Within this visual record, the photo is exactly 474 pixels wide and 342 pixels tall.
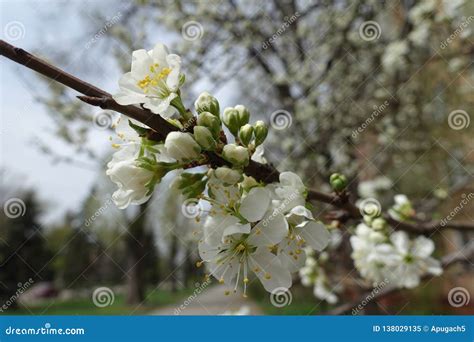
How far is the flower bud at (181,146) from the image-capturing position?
817 mm

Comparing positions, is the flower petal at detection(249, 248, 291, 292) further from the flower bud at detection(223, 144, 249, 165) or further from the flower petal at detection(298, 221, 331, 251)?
the flower bud at detection(223, 144, 249, 165)

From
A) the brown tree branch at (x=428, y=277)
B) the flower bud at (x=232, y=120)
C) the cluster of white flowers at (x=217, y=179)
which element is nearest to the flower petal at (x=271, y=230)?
the cluster of white flowers at (x=217, y=179)

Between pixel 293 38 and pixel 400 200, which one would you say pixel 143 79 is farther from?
pixel 293 38

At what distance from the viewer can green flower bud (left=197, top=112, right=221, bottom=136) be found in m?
0.87

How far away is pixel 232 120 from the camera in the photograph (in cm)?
97

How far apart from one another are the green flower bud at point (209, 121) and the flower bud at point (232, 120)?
94mm

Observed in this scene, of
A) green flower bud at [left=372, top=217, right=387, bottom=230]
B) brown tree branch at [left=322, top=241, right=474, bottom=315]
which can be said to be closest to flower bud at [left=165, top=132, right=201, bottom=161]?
green flower bud at [left=372, top=217, right=387, bottom=230]

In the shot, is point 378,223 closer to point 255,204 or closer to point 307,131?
point 255,204

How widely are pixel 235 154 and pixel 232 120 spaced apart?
151 millimetres

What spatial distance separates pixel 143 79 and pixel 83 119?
3.59 metres

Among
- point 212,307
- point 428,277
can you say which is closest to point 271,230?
point 428,277

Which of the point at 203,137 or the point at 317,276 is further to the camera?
the point at 317,276

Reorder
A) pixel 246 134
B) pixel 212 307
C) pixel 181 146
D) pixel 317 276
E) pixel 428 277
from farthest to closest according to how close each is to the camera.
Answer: pixel 212 307, pixel 317 276, pixel 428 277, pixel 246 134, pixel 181 146

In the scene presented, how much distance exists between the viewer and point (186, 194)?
90 centimetres
